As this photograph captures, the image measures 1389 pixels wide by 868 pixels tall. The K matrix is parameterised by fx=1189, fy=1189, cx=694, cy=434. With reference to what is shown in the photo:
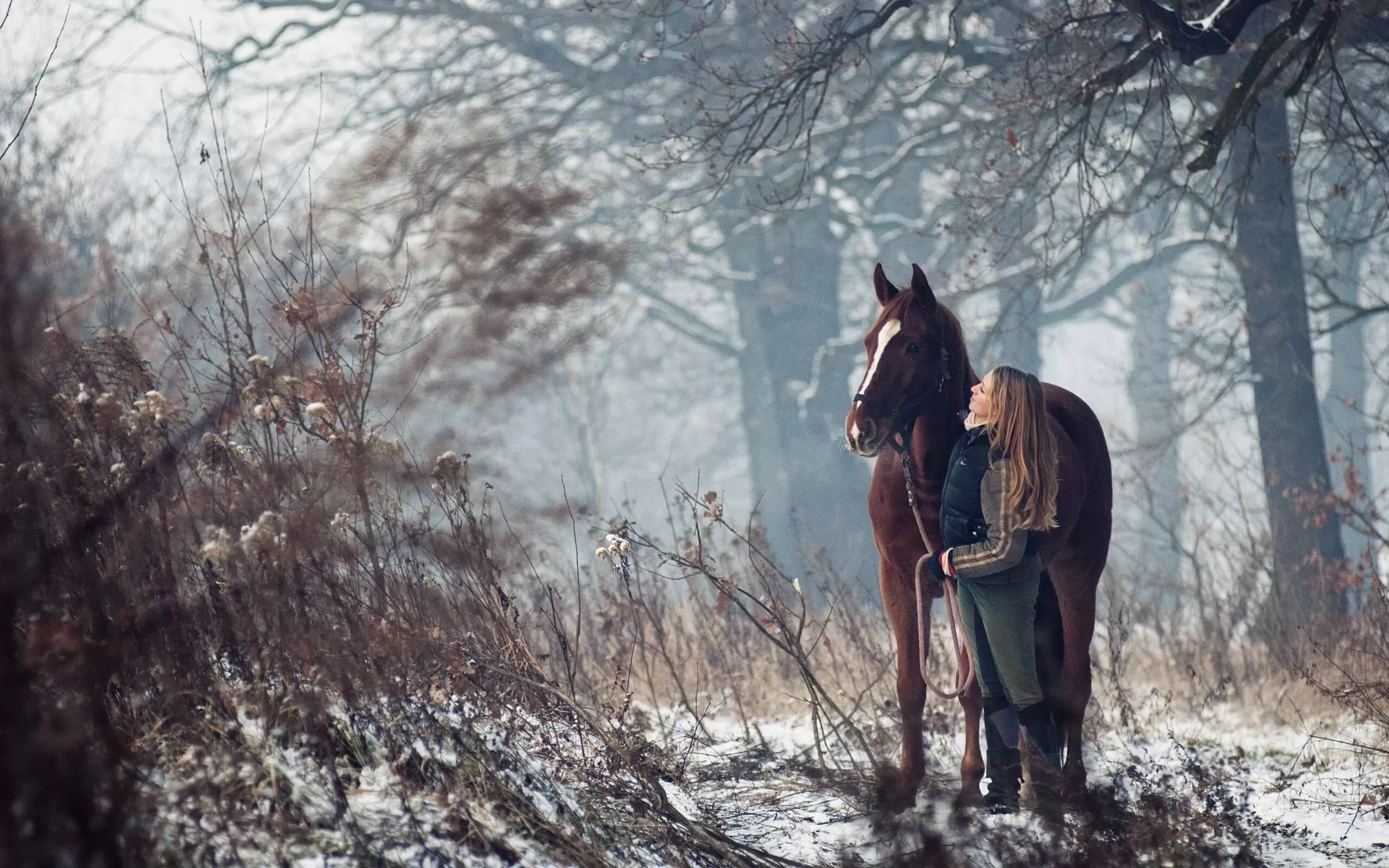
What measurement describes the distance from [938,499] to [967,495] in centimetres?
24

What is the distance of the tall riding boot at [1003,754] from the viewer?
443 cm

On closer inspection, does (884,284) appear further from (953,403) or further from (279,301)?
(279,301)

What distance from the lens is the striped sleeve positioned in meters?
4.23

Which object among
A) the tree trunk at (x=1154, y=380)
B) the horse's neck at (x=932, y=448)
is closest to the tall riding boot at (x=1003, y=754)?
the horse's neck at (x=932, y=448)

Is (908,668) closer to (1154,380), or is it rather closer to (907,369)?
(907,369)

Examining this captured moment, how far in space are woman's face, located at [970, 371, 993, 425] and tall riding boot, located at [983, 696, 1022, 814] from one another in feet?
3.50

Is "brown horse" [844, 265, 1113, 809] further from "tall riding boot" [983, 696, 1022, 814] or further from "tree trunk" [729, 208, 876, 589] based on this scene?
"tree trunk" [729, 208, 876, 589]

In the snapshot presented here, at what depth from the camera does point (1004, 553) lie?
4246 mm

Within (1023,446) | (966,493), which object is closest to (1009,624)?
(966,493)

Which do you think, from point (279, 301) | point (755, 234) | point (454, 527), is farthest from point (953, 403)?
point (755, 234)

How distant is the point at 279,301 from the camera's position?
17.0 ft

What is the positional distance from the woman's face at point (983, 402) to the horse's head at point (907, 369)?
0.19 metres

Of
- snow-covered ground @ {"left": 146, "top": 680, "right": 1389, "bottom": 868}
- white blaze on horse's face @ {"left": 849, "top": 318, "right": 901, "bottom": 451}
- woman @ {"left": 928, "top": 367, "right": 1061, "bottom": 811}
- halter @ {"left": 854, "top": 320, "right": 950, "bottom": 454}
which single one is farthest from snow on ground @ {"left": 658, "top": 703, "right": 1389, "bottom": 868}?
white blaze on horse's face @ {"left": 849, "top": 318, "right": 901, "bottom": 451}

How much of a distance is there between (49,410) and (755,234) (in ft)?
53.4
